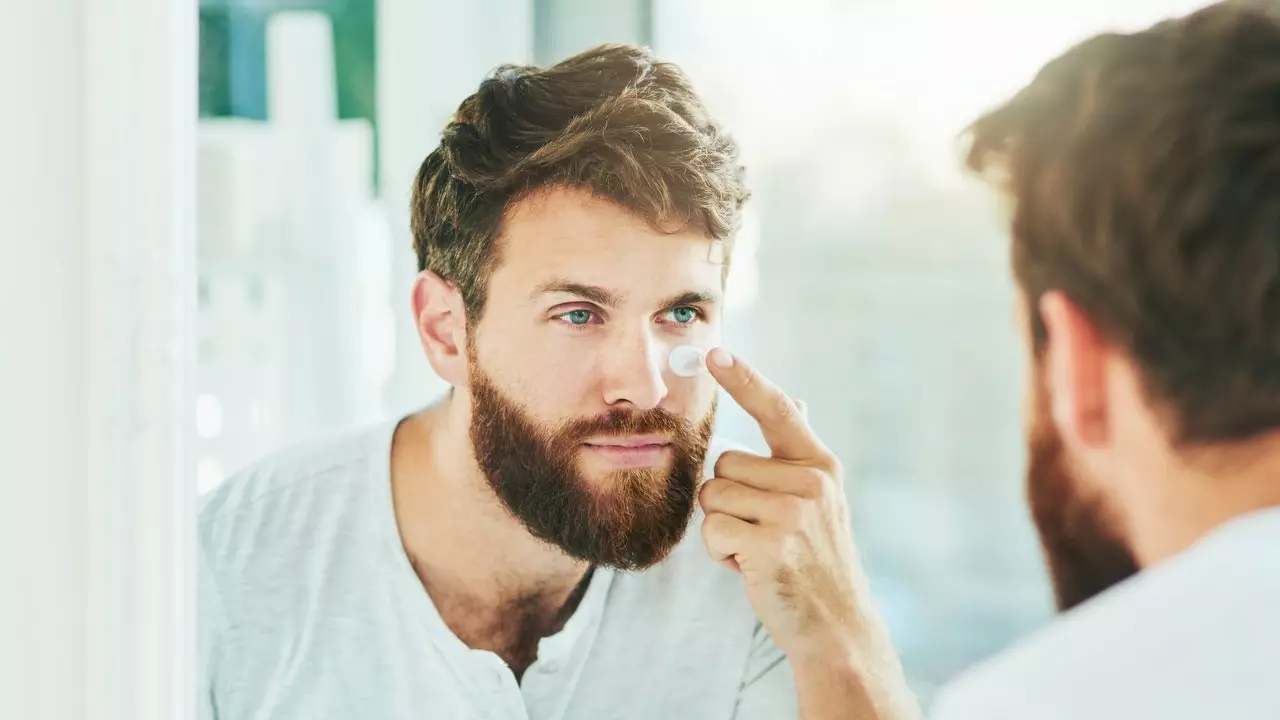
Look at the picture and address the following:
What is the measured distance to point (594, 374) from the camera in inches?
35.9

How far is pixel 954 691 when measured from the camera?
2.67ft

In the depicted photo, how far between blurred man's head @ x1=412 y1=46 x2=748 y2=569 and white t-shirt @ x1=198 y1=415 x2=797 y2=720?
77mm

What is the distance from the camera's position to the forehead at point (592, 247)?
90cm

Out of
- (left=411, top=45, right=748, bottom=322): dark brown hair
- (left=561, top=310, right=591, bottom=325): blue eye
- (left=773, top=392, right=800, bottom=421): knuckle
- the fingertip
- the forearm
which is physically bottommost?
the forearm

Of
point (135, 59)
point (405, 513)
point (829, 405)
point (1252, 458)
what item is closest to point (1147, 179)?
point (1252, 458)

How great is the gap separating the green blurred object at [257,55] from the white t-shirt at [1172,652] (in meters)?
0.70

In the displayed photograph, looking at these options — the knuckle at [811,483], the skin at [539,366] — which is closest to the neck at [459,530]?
the skin at [539,366]

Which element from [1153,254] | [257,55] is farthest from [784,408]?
[257,55]

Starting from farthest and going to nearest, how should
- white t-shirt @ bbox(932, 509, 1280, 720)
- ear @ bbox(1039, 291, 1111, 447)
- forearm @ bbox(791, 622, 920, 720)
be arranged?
forearm @ bbox(791, 622, 920, 720), ear @ bbox(1039, 291, 1111, 447), white t-shirt @ bbox(932, 509, 1280, 720)

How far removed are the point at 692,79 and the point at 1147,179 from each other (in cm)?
39

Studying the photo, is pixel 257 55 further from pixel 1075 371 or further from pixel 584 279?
pixel 1075 371

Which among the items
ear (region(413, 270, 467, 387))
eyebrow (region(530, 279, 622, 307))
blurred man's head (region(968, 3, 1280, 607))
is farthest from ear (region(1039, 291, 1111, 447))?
ear (region(413, 270, 467, 387))

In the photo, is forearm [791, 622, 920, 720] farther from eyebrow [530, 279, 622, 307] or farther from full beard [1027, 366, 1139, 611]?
eyebrow [530, 279, 622, 307]

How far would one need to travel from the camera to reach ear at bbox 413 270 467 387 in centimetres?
95
